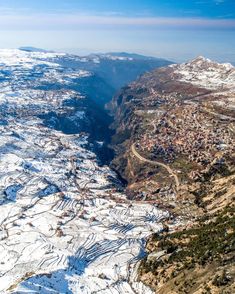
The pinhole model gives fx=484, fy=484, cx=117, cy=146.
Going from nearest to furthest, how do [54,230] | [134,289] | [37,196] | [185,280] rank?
[185,280], [134,289], [54,230], [37,196]

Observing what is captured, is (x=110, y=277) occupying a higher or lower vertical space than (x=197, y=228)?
lower

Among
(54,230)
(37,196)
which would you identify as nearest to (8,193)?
(37,196)

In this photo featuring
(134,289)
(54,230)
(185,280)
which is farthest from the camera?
(54,230)

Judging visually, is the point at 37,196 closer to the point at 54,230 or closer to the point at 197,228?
the point at 54,230

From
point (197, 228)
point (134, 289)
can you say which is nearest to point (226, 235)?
point (197, 228)

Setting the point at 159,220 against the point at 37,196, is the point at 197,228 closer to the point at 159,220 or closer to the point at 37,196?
the point at 159,220

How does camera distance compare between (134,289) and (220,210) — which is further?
(220,210)

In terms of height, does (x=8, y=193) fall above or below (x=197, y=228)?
below

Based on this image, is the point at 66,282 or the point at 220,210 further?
the point at 220,210

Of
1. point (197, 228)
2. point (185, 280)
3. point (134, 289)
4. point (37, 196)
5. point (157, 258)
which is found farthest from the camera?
point (37, 196)
